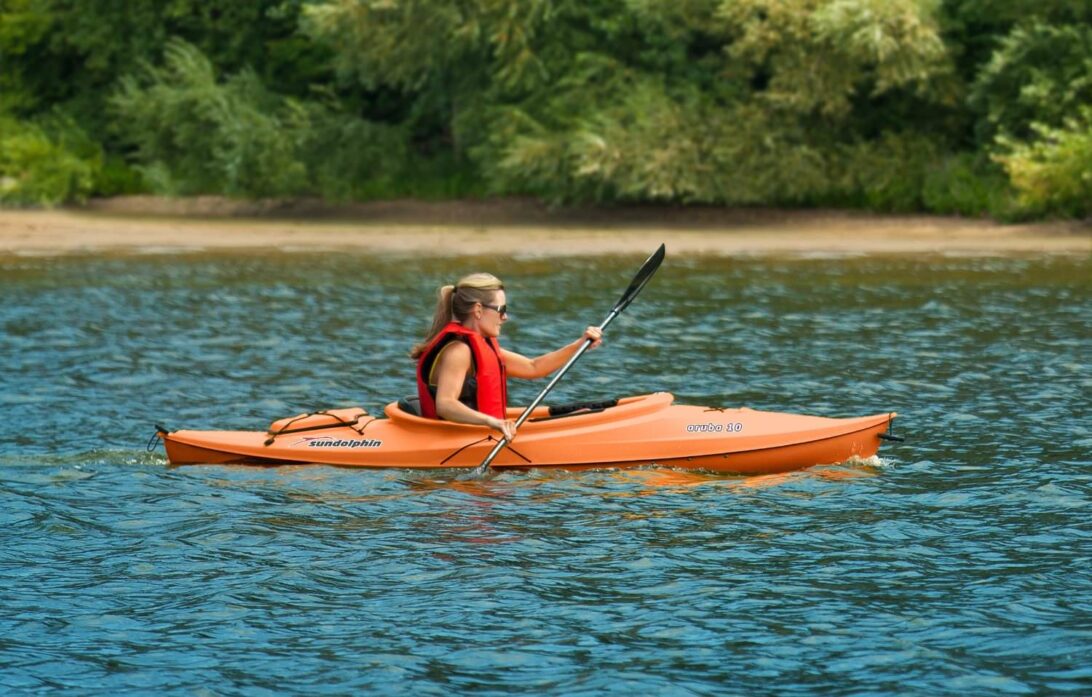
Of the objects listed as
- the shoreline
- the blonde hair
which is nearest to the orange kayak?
the blonde hair

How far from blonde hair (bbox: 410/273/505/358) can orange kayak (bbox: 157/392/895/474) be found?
55 cm

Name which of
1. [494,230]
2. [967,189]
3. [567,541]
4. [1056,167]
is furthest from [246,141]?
[567,541]

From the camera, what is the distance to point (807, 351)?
14281 mm

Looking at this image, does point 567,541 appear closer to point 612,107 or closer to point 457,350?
point 457,350

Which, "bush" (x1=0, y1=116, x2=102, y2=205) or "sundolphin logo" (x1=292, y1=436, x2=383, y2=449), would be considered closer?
"sundolphin logo" (x1=292, y1=436, x2=383, y2=449)

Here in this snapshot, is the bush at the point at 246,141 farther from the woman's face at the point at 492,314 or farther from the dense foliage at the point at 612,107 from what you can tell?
the woman's face at the point at 492,314

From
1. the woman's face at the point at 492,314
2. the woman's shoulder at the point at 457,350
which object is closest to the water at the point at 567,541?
the woman's shoulder at the point at 457,350

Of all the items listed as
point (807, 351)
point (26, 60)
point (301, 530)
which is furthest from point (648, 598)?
point (26, 60)

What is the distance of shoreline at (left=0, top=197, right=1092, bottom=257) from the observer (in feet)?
78.2

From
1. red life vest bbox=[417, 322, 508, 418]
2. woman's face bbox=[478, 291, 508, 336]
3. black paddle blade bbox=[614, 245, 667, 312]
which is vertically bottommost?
red life vest bbox=[417, 322, 508, 418]

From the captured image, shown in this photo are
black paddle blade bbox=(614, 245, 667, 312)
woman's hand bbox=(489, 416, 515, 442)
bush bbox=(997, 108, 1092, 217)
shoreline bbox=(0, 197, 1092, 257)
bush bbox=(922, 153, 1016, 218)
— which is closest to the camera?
woman's hand bbox=(489, 416, 515, 442)

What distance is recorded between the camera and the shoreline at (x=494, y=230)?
78.2 feet

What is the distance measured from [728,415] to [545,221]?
18.7m

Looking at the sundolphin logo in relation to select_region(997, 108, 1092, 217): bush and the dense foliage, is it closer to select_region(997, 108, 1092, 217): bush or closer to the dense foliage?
the dense foliage
